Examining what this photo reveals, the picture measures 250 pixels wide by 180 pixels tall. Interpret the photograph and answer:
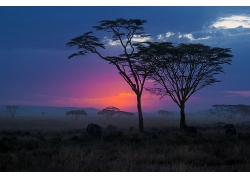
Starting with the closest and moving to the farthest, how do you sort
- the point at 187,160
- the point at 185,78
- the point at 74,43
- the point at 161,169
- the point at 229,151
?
the point at 161,169, the point at 187,160, the point at 229,151, the point at 74,43, the point at 185,78

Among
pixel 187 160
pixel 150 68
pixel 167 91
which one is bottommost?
pixel 187 160

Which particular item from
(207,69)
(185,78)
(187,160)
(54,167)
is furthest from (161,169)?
(207,69)

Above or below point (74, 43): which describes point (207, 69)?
below

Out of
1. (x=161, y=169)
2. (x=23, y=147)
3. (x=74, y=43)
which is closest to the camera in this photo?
(x=161, y=169)

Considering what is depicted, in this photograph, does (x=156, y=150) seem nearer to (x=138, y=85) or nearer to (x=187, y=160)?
(x=187, y=160)

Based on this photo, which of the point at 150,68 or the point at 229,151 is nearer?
the point at 229,151

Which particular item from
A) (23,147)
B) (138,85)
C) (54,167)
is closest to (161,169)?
(54,167)

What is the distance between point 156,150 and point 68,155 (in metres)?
3.85

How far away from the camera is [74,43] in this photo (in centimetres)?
2641

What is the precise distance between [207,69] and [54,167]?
24.1 m

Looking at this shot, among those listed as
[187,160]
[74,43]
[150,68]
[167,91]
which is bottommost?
[187,160]

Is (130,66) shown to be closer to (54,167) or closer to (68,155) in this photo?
(68,155)

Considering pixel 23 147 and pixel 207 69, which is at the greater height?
pixel 207 69

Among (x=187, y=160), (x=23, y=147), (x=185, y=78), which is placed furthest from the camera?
(x=185, y=78)
